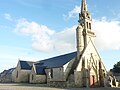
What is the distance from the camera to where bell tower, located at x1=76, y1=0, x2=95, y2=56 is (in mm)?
45094

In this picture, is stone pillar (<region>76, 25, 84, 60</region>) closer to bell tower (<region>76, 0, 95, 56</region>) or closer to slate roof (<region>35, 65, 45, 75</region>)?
bell tower (<region>76, 0, 95, 56</region>)

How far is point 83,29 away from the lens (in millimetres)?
48781

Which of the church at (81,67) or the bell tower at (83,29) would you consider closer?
the church at (81,67)

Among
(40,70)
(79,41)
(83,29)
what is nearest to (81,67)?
(79,41)

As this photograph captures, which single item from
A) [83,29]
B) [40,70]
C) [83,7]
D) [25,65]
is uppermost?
[83,7]

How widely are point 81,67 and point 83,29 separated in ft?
33.5

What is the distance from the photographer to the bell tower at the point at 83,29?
4509cm

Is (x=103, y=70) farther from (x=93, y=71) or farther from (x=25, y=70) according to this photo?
(x=25, y=70)

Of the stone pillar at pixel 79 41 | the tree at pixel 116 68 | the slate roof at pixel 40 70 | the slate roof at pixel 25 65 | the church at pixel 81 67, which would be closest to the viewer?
the church at pixel 81 67

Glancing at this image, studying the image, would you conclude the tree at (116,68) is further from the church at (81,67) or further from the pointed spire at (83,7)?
the pointed spire at (83,7)

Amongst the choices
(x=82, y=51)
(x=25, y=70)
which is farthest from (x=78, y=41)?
(x=25, y=70)

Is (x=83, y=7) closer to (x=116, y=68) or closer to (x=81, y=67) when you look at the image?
(x=81, y=67)

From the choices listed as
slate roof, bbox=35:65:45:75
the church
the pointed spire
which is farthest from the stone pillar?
slate roof, bbox=35:65:45:75

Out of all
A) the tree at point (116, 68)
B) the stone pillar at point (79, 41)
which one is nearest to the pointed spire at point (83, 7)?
the stone pillar at point (79, 41)
